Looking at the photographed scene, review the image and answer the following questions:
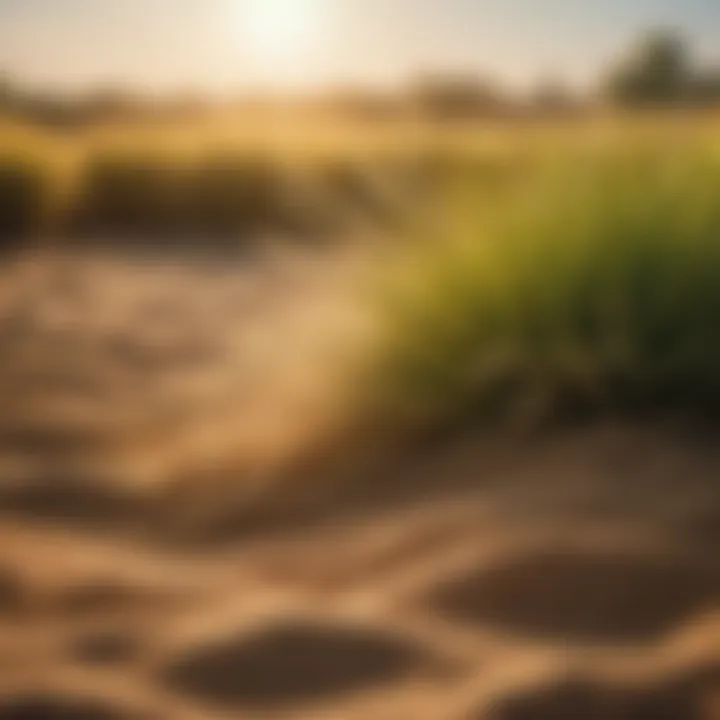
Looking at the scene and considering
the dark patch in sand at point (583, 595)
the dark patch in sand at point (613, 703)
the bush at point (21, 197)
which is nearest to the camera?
the dark patch in sand at point (613, 703)

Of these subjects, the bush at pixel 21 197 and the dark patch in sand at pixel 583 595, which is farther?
the bush at pixel 21 197

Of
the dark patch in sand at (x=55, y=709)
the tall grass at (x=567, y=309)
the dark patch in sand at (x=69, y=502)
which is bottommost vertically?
the dark patch in sand at (x=55, y=709)

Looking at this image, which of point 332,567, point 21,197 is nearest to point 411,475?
point 332,567

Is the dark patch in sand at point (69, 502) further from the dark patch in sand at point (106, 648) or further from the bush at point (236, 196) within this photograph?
the bush at point (236, 196)

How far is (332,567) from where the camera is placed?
36.4 inches

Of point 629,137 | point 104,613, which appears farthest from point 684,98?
point 104,613

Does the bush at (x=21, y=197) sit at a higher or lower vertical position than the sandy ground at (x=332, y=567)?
higher

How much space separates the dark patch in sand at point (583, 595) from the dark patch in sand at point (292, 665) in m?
0.08

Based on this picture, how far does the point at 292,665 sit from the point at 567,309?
1.83ft

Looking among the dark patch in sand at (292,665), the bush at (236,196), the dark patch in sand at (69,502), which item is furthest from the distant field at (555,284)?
the bush at (236,196)

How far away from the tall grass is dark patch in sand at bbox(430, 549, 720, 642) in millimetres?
293

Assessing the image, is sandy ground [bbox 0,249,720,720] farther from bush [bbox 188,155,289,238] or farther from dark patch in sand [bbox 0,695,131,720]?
bush [bbox 188,155,289,238]

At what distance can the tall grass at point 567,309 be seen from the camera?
3.75 feet

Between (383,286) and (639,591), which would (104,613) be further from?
(383,286)
